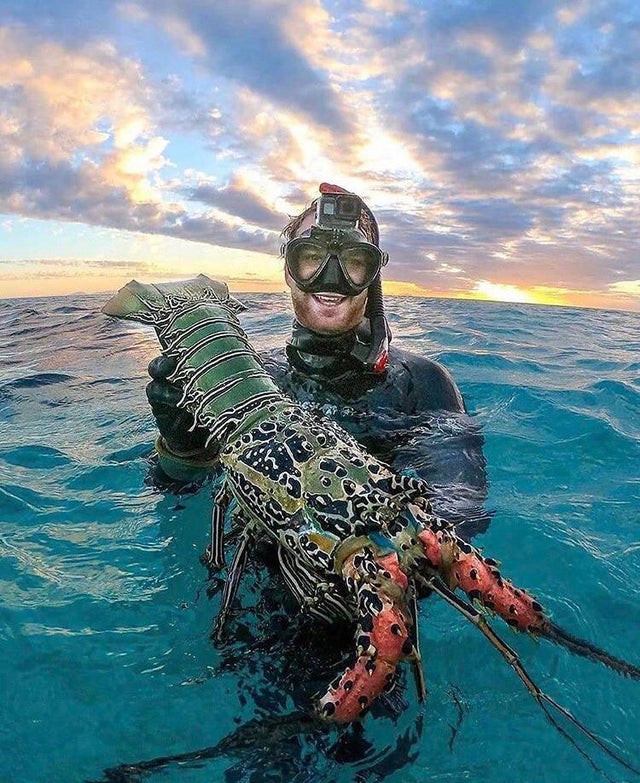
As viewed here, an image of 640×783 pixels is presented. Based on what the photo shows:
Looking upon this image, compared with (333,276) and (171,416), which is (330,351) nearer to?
(333,276)

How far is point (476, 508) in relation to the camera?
3.24m

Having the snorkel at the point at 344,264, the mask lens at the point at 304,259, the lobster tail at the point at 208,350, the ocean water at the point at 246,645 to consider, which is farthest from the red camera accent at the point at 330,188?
the ocean water at the point at 246,645

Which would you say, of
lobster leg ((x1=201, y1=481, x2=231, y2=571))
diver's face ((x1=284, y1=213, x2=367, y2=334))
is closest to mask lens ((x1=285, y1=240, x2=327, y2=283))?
diver's face ((x1=284, y1=213, x2=367, y2=334))

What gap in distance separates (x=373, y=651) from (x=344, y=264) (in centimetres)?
291

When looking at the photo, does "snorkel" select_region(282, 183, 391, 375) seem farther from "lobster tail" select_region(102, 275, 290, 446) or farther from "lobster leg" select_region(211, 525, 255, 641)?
"lobster leg" select_region(211, 525, 255, 641)

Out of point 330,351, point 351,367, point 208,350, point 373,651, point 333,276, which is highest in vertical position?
point 333,276

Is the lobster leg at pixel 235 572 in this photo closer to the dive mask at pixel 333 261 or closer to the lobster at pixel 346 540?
the lobster at pixel 346 540

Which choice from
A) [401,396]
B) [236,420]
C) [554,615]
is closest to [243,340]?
[236,420]

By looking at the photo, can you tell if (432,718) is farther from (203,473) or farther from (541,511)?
(541,511)

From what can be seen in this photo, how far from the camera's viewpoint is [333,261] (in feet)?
13.8

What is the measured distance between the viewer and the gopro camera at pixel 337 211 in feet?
14.3

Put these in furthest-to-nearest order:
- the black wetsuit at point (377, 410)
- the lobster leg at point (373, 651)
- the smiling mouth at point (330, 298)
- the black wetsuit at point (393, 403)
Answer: the smiling mouth at point (330, 298), the black wetsuit at point (393, 403), the black wetsuit at point (377, 410), the lobster leg at point (373, 651)

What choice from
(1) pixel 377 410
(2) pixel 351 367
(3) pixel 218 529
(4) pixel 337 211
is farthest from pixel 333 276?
(3) pixel 218 529

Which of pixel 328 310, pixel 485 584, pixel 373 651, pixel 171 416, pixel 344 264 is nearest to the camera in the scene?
pixel 373 651
